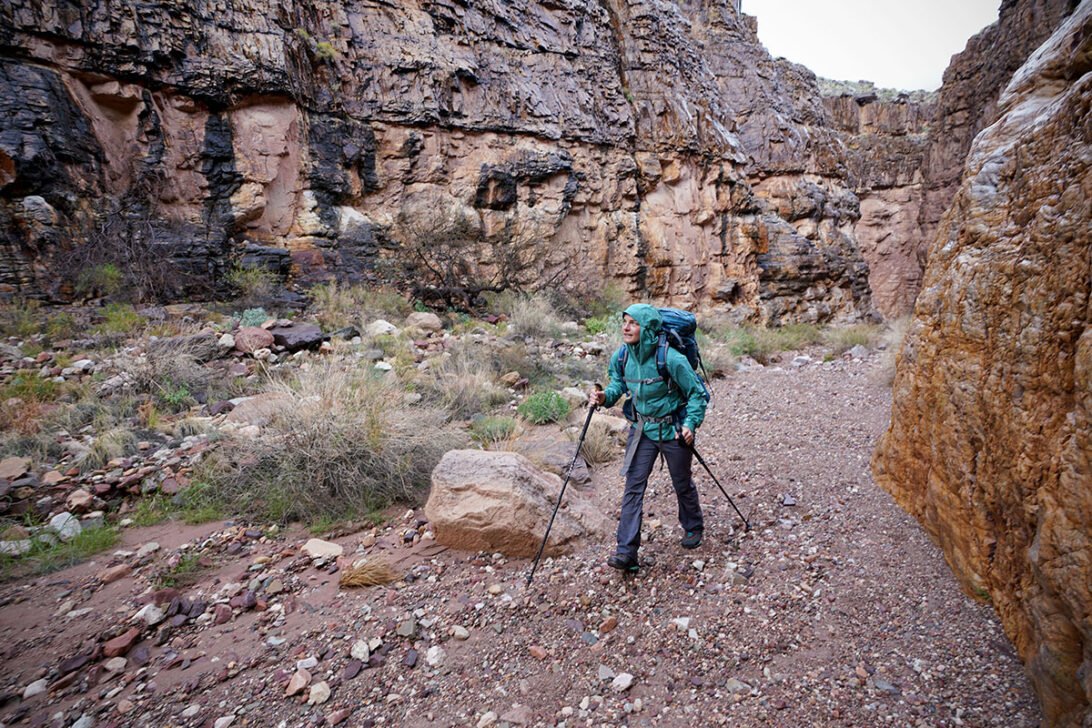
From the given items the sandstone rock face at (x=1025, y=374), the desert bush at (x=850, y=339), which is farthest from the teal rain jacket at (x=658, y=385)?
the desert bush at (x=850, y=339)

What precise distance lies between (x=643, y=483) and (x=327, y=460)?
2.66 m

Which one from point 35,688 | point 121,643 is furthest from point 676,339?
point 35,688

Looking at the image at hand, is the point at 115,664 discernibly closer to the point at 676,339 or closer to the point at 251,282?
the point at 676,339

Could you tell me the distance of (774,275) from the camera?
14609 mm

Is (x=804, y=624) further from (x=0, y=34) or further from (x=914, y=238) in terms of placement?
(x=914, y=238)

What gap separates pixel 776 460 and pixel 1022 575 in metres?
2.62

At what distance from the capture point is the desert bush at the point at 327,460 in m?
3.91

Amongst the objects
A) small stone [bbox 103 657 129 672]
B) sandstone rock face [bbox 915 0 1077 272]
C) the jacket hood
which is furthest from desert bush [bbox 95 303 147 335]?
sandstone rock face [bbox 915 0 1077 272]

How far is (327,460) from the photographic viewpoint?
13.3 ft

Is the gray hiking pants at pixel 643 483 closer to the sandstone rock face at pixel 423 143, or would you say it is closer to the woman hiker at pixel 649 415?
the woman hiker at pixel 649 415

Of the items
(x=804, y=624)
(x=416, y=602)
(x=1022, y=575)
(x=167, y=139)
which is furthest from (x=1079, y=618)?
(x=167, y=139)

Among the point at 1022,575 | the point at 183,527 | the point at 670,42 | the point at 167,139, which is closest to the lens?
the point at 1022,575

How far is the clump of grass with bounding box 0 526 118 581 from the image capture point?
3160 mm

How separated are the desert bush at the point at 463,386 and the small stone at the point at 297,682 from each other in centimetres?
343
